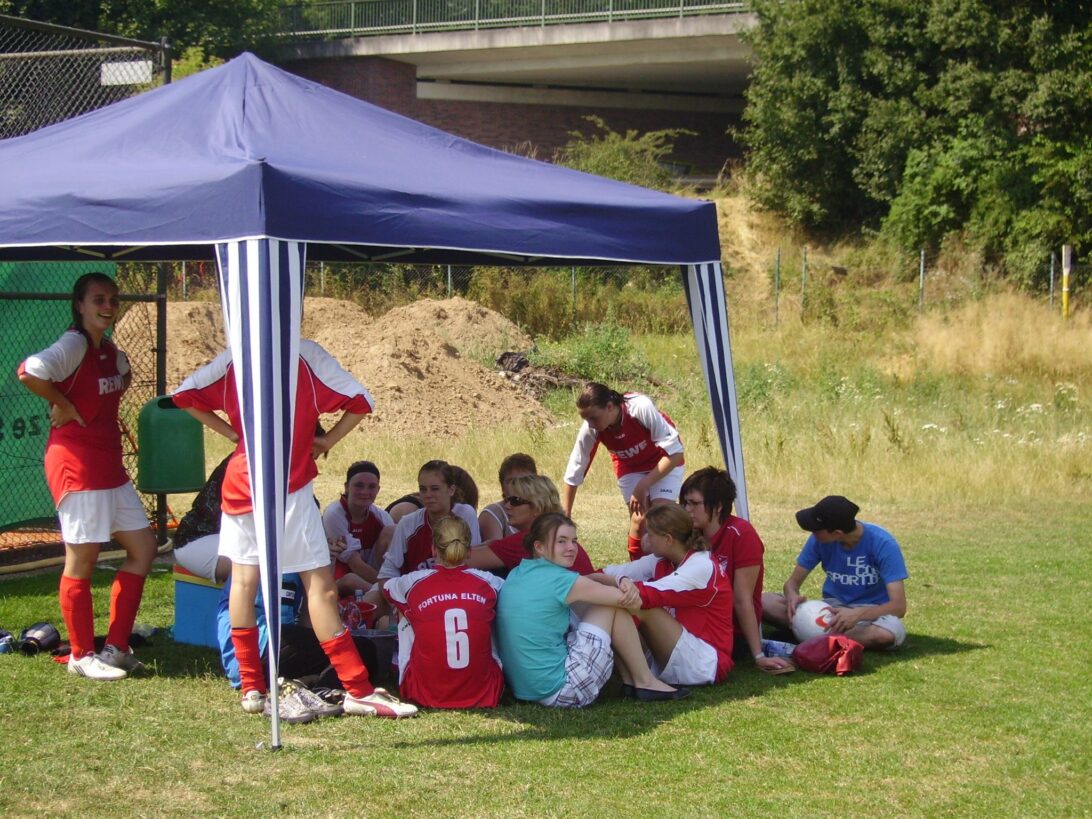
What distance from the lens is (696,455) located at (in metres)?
13.9

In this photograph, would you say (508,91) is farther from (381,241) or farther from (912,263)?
(381,241)

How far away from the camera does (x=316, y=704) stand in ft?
18.4

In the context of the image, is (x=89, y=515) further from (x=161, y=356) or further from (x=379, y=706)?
(x=161, y=356)

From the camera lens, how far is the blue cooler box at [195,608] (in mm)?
6590

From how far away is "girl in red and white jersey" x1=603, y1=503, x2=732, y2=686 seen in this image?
607cm

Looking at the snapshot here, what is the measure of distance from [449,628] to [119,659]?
173 centimetres

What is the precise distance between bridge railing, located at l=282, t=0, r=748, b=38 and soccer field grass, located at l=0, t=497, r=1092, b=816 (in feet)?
98.1

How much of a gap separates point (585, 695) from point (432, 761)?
0.97 meters

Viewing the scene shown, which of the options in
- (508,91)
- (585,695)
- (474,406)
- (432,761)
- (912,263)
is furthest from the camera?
(508,91)

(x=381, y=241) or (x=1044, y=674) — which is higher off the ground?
(x=381, y=241)

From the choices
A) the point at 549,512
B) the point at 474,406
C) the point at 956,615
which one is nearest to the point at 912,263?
the point at 474,406

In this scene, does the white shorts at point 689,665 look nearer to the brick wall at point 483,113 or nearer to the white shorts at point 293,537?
the white shorts at point 293,537

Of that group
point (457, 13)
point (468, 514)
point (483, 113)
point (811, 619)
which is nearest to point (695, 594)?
point (811, 619)

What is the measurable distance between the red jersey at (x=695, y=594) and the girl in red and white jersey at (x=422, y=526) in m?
0.95
